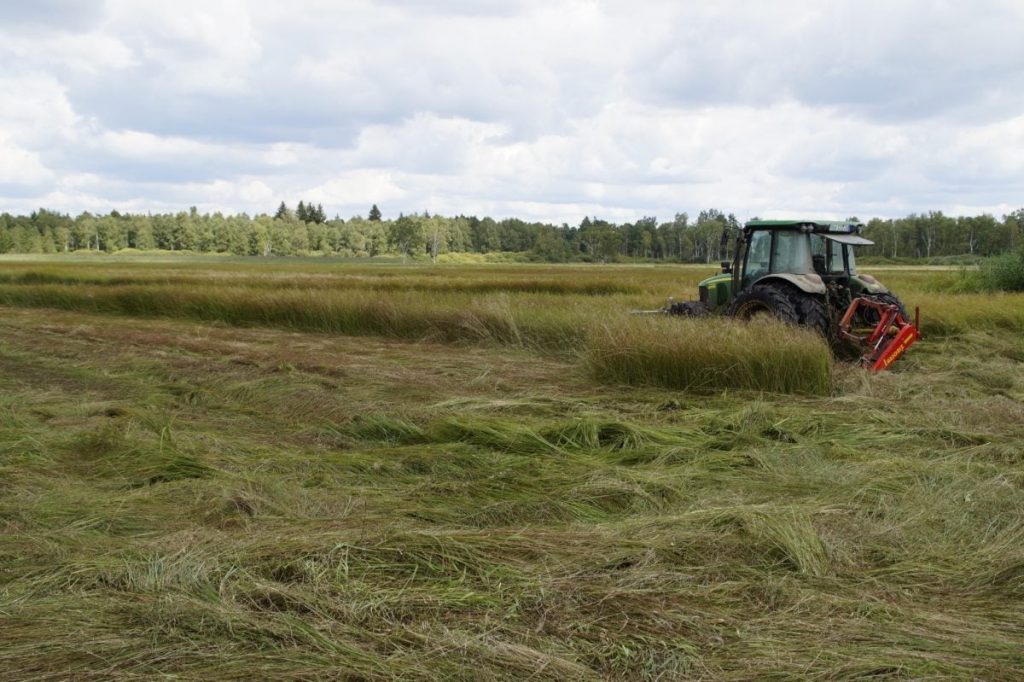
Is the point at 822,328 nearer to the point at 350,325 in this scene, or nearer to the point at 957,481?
the point at 957,481

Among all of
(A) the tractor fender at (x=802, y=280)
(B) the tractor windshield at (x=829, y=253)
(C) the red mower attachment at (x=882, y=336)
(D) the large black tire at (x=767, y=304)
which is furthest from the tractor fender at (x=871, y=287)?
(D) the large black tire at (x=767, y=304)

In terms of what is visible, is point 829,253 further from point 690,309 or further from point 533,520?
point 533,520

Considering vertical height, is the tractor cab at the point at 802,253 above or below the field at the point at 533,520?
above

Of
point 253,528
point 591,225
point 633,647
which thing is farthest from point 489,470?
point 591,225

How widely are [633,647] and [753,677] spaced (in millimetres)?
396

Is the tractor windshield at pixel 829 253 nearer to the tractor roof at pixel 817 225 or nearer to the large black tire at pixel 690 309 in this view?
the tractor roof at pixel 817 225

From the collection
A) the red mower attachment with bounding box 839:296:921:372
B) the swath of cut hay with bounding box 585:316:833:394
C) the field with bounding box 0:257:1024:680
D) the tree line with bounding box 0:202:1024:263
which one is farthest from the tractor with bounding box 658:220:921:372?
the tree line with bounding box 0:202:1024:263

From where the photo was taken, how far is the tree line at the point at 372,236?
112188 mm

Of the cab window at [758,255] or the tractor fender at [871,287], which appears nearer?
the tractor fender at [871,287]

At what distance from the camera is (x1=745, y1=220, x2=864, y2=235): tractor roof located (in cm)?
1043

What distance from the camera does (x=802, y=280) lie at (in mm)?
9992

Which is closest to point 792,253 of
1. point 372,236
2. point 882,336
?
point 882,336

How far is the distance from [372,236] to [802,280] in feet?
378

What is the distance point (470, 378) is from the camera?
9.57 metres
